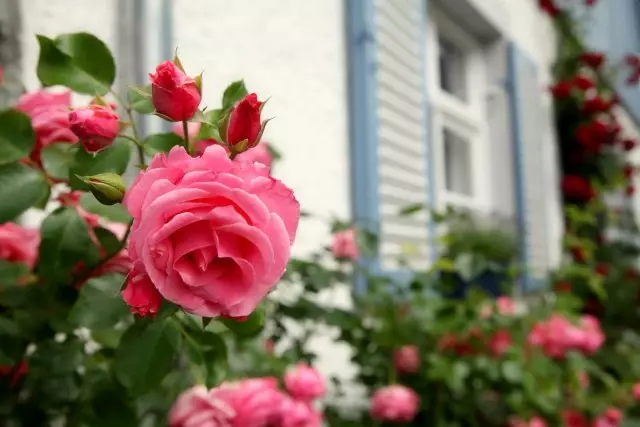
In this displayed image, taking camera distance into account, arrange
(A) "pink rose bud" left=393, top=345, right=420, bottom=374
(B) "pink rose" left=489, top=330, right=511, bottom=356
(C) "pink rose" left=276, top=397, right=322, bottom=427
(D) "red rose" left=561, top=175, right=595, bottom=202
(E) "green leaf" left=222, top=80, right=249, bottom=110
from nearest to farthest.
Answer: (E) "green leaf" left=222, top=80, right=249, bottom=110 < (C) "pink rose" left=276, top=397, right=322, bottom=427 < (A) "pink rose bud" left=393, top=345, right=420, bottom=374 < (B) "pink rose" left=489, top=330, right=511, bottom=356 < (D) "red rose" left=561, top=175, right=595, bottom=202

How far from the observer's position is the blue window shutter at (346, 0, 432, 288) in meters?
1.92

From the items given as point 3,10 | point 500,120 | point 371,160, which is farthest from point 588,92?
point 3,10

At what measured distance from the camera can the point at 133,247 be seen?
0.42m

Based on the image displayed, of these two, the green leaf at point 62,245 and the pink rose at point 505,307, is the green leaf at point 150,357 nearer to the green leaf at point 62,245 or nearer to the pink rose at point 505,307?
the green leaf at point 62,245

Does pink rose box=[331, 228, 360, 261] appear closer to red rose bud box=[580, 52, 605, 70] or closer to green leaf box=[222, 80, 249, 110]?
green leaf box=[222, 80, 249, 110]

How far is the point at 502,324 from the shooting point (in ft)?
5.02

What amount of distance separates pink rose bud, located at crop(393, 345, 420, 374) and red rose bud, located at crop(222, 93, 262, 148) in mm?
1058

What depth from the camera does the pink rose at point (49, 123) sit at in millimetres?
680

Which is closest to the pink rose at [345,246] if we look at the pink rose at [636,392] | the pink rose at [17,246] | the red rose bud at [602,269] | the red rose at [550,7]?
the pink rose at [17,246]

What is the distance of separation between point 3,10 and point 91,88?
1.75 ft

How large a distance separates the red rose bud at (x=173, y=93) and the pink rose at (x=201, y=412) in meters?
0.34

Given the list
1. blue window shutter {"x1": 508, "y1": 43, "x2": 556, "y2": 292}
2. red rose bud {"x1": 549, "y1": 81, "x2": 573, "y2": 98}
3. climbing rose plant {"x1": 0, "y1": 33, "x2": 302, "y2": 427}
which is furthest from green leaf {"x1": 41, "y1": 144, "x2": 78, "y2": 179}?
red rose bud {"x1": 549, "y1": 81, "x2": 573, "y2": 98}

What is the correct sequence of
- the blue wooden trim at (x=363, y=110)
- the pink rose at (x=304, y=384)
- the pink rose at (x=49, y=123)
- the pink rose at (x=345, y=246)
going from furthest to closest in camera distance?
the blue wooden trim at (x=363, y=110)
the pink rose at (x=345, y=246)
the pink rose at (x=304, y=384)
the pink rose at (x=49, y=123)

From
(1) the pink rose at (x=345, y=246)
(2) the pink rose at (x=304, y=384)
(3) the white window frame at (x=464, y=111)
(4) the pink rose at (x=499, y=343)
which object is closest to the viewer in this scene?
(2) the pink rose at (x=304, y=384)
